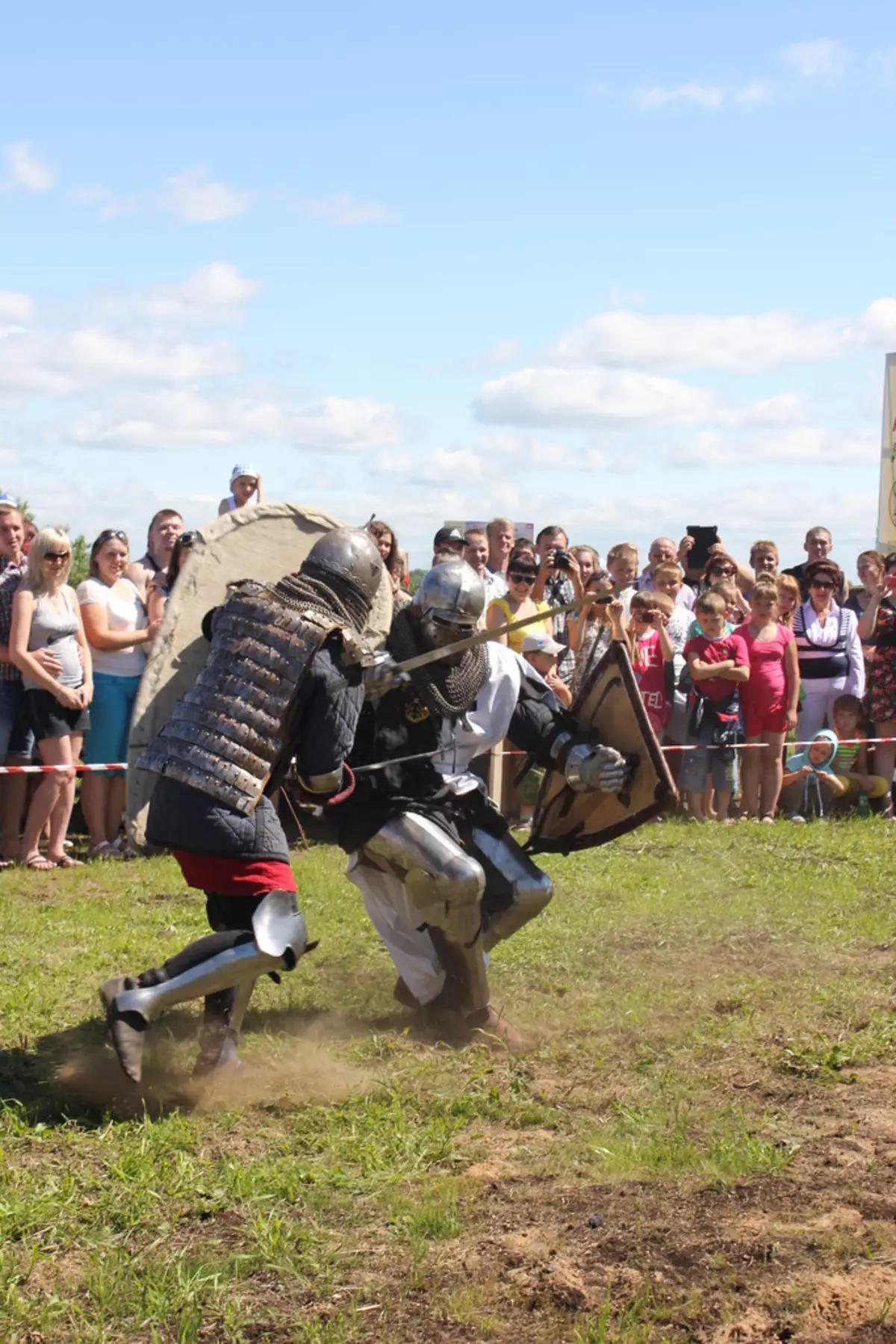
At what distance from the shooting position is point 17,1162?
13.6 feet

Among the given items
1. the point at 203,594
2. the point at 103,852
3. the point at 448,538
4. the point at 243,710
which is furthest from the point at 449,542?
the point at 243,710

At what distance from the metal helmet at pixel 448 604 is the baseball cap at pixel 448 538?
12.3ft

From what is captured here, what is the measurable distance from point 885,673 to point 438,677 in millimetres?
5636

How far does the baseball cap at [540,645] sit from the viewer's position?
8.54 metres

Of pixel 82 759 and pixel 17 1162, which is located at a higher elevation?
pixel 82 759

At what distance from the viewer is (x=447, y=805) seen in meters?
5.54

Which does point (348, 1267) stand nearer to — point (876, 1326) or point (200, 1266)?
point (200, 1266)

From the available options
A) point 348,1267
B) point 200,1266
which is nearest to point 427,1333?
point 348,1267

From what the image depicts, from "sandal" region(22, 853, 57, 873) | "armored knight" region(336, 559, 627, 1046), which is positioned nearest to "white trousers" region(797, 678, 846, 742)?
"armored knight" region(336, 559, 627, 1046)

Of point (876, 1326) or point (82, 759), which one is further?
point (82, 759)

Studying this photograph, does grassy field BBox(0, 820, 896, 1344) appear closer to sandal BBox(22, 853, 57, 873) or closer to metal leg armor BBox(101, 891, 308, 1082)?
metal leg armor BBox(101, 891, 308, 1082)

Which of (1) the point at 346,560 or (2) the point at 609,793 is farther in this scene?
(2) the point at 609,793

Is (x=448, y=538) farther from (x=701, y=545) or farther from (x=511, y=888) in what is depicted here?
(x=511, y=888)

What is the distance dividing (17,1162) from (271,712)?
4.73 feet
